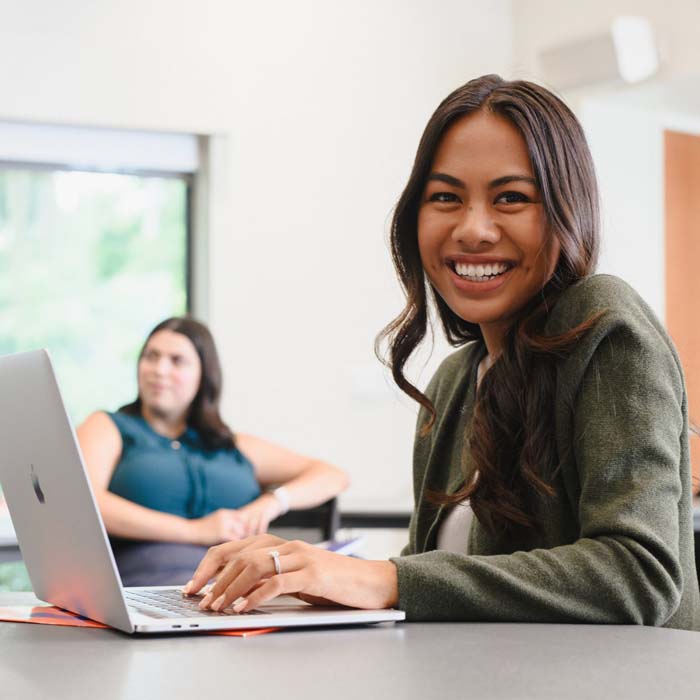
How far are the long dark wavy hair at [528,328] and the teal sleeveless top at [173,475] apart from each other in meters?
2.18

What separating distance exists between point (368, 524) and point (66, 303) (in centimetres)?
159

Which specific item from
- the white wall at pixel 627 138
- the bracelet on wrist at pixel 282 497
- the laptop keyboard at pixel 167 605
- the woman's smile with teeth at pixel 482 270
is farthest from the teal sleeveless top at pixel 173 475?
the woman's smile with teeth at pixel 482 270

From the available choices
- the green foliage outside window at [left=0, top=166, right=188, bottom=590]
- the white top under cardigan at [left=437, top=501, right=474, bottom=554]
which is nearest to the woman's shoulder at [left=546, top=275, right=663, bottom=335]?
the white top under cardigan at [left=437, top=501, right=474, bottom=554]

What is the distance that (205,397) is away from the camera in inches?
149

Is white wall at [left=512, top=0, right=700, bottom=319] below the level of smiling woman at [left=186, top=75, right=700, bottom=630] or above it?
above

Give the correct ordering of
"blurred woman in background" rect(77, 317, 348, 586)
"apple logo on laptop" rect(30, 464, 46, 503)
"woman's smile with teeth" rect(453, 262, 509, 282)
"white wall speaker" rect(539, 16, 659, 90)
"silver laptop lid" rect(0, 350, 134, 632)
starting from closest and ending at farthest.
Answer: "silver laptop lid" rect(0, 350, 134, 632) → "apple logo on laptop" rect(30, 464, 46, 503) → "woman's smile with teeth" rect(453, 262, 509, 282) → "blurred woman in background" rect(77, 317, 348, 586) → "white wall speaker" rect(539, 16, 659, 90)

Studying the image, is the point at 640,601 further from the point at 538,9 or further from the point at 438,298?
the point at 538,9

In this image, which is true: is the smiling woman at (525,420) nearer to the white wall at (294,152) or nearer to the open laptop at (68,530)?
the open laptop at (68,530)

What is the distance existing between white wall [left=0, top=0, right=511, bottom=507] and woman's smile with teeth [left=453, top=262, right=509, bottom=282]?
318 cm

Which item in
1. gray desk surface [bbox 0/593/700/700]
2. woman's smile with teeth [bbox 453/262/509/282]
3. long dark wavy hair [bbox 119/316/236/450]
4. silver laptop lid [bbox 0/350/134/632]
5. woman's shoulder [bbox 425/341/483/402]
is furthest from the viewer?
long dark wavy hair [bbox 119/316/236/450]

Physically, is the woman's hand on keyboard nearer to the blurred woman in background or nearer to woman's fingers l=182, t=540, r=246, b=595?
woman's fingers l=182, t=540, r=246, b=595

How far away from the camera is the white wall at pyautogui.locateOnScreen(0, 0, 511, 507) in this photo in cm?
467

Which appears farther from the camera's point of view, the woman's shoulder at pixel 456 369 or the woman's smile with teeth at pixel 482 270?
the woman's shoulder at pixel 456 369

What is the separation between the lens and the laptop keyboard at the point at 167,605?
1200 millimetres
